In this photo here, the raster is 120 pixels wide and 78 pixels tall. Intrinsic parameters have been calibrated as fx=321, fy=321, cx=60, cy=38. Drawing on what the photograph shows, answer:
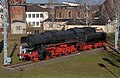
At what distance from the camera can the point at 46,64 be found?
24953mm

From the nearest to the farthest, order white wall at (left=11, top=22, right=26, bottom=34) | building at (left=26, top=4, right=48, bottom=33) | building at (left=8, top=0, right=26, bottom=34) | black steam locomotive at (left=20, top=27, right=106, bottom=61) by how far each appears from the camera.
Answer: black steam locomotive at (left=20, top=27, right=106, bottom=61) → white wall at (left=11, top=22, right=26, bottom=34) → building at (left=8, top=0, right=26, bottom=34) → building at (left=26, top=4, right=48, bottom=33)

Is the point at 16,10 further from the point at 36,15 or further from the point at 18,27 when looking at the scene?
the point at 36,15

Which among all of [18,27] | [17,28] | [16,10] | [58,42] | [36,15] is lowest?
[17,28]

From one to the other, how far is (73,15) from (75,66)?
78.6 metres

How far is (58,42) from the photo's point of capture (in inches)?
1187

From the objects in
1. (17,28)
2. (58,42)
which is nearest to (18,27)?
(17,28)

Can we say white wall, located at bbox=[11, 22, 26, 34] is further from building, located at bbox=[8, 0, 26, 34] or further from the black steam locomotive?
the black steam locomotive

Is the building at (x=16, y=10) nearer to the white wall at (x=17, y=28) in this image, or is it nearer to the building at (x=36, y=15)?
the white wall at (x=17, y=28)

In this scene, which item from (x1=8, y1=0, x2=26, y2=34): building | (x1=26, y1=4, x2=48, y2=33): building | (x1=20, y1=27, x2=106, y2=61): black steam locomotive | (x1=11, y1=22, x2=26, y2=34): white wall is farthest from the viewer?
(x1=26, y1=4, x2=48, y2=33): building

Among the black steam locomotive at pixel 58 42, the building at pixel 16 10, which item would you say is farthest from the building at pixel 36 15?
the black steam locomotive at pixel 58 42

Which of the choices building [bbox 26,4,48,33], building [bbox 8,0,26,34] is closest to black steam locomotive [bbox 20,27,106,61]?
building [bbox 8,0,26,34]

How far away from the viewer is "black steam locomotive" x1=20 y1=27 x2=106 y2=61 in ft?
88.0

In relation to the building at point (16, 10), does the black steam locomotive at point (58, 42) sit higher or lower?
lower

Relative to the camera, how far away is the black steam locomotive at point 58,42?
26812 millimetres
